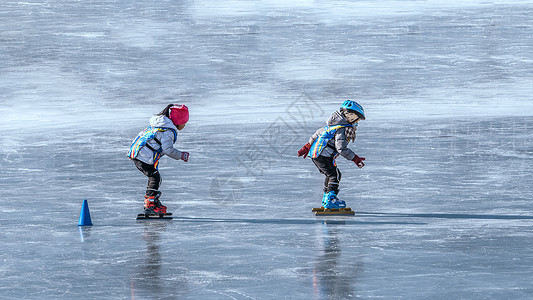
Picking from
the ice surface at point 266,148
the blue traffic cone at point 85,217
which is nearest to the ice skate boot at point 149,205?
the ice surface at point 266,148

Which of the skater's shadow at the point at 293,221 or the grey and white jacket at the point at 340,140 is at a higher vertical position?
the grey and white jacket at the point at 340,140

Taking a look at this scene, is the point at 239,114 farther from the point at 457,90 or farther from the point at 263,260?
the point at 263,260

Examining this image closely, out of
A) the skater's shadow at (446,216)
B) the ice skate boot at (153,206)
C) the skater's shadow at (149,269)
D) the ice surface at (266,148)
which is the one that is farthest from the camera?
the ice skate boot at (153,206)

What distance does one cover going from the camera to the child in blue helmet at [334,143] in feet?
33.2

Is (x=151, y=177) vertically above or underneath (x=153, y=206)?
above

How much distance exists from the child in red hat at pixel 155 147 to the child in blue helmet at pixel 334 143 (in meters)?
1.43

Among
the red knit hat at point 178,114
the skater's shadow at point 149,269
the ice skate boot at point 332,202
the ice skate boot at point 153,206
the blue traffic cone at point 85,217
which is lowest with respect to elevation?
the skater's shadow at point 149,269

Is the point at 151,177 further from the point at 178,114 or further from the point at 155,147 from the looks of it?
the point at 178,114

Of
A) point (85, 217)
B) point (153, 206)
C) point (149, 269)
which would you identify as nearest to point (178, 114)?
point (153, 206)

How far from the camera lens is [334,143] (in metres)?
10.3

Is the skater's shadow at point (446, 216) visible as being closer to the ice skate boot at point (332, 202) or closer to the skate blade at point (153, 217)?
the ice skate boot at point (332, 202)

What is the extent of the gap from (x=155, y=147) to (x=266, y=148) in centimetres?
513

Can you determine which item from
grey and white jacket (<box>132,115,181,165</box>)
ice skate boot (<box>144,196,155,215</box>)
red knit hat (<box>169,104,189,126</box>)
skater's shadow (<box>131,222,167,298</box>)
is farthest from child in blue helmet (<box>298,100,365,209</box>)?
skater's shadow (<box>131,222,167,298</box>)

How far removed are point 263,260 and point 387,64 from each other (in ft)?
54.2
